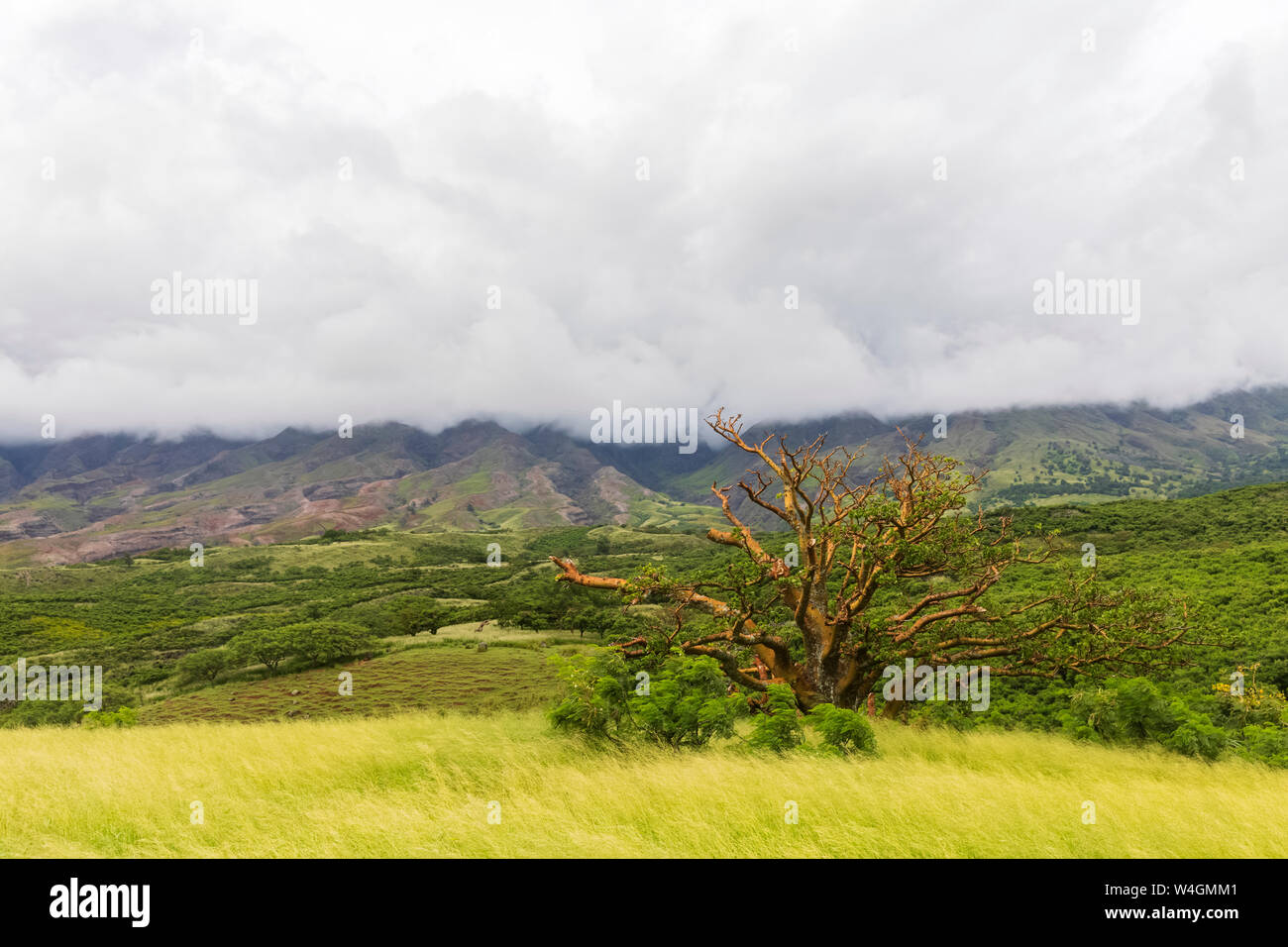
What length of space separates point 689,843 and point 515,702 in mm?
22562

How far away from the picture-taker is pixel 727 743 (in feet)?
38.8

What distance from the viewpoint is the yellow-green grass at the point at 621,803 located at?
7.72 metres

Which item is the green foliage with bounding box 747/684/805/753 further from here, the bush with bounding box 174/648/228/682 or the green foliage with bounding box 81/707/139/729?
the bush with bounding box 174/648/228/682

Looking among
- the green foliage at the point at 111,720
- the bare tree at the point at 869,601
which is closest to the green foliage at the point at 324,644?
the green foliage at the point at 111,720

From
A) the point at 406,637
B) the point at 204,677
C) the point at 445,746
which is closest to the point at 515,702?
the point at 445,746

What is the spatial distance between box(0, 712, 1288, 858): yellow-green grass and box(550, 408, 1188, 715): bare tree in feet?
10.2

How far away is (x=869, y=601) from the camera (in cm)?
1625

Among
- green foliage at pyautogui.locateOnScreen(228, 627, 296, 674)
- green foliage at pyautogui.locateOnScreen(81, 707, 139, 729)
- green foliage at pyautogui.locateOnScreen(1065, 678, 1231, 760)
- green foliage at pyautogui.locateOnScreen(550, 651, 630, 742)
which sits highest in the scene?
green foliage at pyautogui.locateOnScreen(550, 651, 630, 742)

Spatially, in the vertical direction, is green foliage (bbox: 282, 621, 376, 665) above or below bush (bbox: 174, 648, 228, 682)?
above

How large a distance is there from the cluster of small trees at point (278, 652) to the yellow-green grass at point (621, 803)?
44793 mm

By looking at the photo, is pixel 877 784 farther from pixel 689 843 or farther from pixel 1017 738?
pixel 1017 738

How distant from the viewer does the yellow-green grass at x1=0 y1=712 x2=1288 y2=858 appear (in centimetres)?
772

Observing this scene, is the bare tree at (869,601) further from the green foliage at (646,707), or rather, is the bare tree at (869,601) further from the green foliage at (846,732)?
the green foliage at (846,732)

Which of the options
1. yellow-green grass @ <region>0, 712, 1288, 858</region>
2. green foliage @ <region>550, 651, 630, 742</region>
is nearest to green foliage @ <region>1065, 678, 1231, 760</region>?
yellow-green grass @ <region>0, 712, 1288, 858</region>
